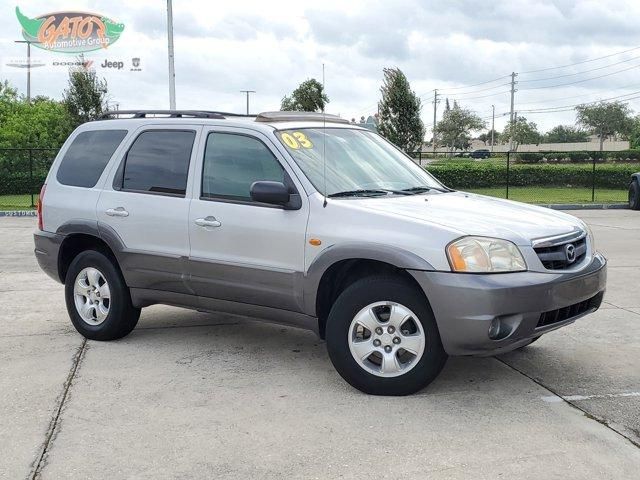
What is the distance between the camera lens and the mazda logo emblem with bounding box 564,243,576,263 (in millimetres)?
4547

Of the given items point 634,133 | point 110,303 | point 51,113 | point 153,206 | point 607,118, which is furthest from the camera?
point 607,118

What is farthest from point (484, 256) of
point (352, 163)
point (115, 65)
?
point (115, 65)

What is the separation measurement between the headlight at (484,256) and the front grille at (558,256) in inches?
7.5

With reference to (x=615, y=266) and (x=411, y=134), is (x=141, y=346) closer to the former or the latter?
(x=615, y=266)

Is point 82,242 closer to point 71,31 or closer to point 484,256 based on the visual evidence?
point 484,256

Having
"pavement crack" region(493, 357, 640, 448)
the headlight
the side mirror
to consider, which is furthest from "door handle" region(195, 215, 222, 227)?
"pavement crack" region(493, 357, 640, 448)

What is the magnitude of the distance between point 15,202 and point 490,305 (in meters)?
22.9

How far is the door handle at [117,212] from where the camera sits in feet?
18.6

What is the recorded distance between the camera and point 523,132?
343 ft

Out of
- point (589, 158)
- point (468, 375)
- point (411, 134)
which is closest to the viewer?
point (468, 375)

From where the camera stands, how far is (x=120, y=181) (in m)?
5.84

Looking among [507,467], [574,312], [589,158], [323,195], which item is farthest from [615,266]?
[589,158]

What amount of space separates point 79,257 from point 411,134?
19.9m

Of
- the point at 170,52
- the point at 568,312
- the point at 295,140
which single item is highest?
the point at 170,52
